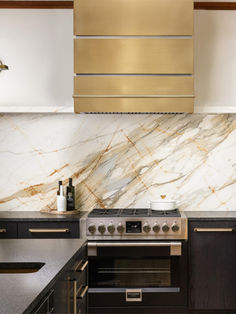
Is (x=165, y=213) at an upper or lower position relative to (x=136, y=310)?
upper

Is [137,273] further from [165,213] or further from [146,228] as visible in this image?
[165,213]

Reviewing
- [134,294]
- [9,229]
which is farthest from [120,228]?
[9,229]

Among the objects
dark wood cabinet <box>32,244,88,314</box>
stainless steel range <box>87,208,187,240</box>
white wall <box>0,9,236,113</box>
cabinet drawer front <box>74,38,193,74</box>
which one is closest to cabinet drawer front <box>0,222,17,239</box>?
stainless steel range <box>87,208,187,240</box>

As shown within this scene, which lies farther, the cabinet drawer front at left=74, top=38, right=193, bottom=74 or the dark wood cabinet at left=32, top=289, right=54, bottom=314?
the cabinet drawer front at left=74, top=38, right=193, bottom=74

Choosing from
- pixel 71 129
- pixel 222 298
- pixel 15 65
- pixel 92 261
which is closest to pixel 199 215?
pixel 222 298

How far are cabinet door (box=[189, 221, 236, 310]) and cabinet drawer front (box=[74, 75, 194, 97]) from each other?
3.66 ft

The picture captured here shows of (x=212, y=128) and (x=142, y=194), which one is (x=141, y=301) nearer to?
(x=142, y=194)

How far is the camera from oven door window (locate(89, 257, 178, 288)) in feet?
11.6

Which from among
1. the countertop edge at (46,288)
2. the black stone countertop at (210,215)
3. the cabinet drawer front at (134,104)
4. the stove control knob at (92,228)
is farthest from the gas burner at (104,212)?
the countertop edge at (46,288)

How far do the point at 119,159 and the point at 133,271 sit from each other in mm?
1076

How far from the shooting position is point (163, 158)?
161 inches

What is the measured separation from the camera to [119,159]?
411 cm

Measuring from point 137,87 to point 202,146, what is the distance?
0.95 meters

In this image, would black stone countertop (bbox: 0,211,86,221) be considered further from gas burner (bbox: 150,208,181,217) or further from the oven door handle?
gas burner (bbox: 150,208,181,217)
